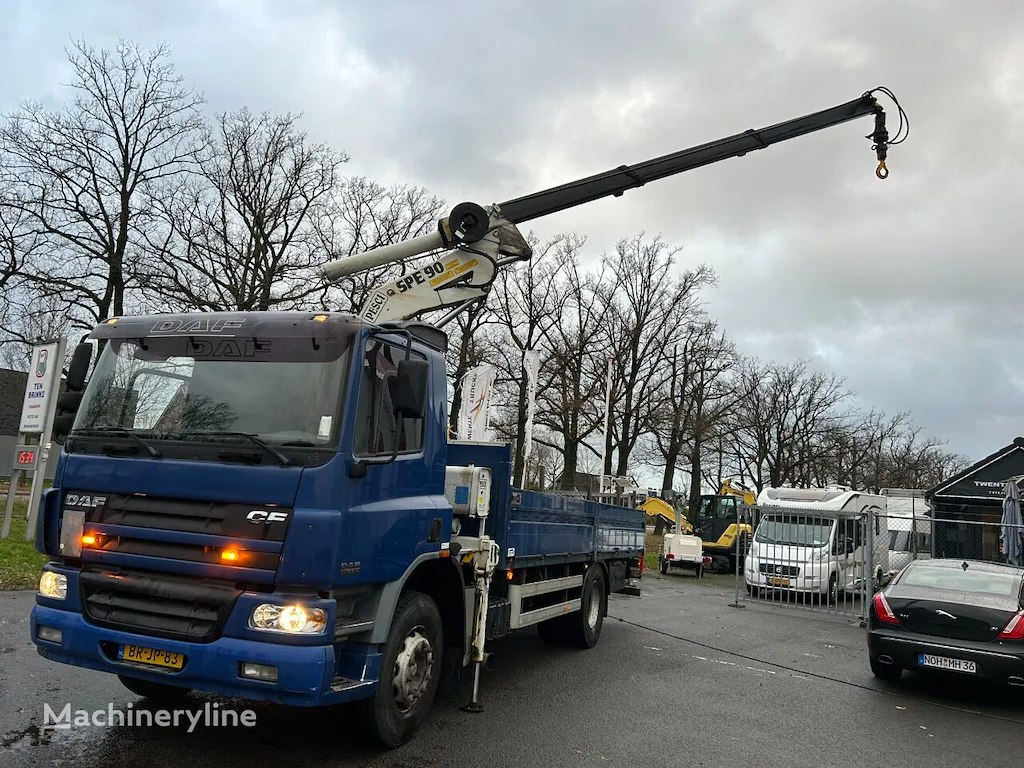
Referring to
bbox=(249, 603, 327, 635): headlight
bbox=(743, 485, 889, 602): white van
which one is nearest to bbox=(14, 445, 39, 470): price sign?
bbox=(249, 603, 327, 635): headlight

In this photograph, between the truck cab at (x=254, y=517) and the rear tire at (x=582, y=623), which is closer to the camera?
the truck cab at (x=254, y=517)

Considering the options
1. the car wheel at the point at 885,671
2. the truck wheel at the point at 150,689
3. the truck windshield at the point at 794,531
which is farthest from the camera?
the truck windshield at the point at 794,531

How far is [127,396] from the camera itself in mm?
5188

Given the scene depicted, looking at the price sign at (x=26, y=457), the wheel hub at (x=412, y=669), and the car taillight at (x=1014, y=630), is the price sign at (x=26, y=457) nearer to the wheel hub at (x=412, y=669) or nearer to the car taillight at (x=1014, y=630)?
the wheel hub at (x=412, y=669)

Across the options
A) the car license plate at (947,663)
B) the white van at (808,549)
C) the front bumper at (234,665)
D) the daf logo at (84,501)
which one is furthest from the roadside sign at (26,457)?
the car license plate at (947,663)

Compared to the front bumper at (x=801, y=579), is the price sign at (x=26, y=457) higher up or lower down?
higher up

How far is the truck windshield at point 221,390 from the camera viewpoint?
4.81 metres

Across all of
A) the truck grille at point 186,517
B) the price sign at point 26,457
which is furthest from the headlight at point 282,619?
the price sign at point 26,457

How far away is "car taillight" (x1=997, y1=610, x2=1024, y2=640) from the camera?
7.57m

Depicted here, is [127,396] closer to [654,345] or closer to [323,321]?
[323,321]

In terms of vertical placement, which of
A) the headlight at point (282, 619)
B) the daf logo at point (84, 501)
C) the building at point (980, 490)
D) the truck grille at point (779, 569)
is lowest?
the truck grille at point (779, 569)

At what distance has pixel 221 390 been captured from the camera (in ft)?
16.4

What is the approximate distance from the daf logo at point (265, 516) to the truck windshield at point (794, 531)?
12.8m

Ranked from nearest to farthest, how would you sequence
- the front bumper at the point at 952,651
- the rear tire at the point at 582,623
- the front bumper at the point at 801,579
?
the front bumper at the point at 952,651
the rear tire at the point at 582,623
the front bumper at the point at 801,579
